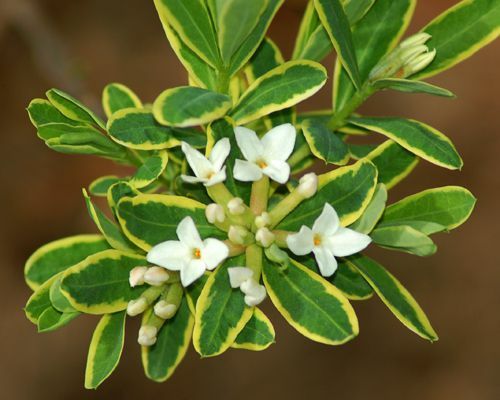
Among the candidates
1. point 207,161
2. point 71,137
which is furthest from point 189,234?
point 71,137

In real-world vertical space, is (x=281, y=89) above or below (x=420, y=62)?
above

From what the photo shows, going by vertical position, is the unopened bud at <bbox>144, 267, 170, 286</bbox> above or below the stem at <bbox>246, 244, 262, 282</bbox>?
above

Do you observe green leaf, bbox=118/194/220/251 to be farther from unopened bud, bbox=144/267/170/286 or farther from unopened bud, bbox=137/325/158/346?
unopened bud, bbox=137/325/158/346

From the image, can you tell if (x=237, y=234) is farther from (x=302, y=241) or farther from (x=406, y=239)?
(x=406, y=239)

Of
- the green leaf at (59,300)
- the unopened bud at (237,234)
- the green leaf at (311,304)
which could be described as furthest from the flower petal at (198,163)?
the green leaf at (59,300)

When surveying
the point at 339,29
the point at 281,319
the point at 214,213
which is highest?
the point at 339,29

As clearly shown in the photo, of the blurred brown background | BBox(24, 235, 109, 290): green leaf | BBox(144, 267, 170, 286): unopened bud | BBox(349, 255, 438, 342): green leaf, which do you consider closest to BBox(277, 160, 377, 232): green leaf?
BBox(349, 255, 438, 342): green leaf
